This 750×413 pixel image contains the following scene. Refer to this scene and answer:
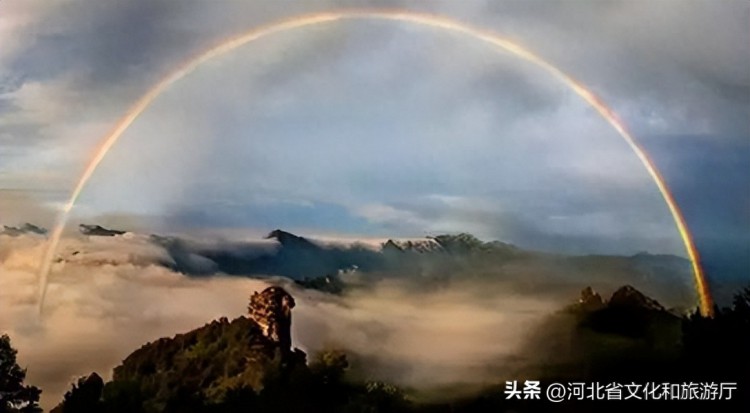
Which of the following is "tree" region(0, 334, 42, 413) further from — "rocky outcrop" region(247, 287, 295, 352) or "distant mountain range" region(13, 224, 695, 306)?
"rocky outcrop" region(247, 287, 295, 352)

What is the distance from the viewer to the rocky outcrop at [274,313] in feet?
5.67

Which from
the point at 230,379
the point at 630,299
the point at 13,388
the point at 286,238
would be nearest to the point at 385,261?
the point at 286,238

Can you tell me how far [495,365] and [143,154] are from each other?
2.75 feet

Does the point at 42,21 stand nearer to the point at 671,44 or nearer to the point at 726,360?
the point at 671,44

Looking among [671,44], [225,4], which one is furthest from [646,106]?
[225,4]

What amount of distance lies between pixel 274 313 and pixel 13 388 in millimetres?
544

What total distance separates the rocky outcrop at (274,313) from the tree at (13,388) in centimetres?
46

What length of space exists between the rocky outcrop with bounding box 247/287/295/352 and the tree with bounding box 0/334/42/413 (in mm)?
461

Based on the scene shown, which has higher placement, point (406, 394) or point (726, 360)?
point (726, 360)

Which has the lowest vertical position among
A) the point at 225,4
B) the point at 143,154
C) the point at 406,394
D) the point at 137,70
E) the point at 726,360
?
the point at 406,394

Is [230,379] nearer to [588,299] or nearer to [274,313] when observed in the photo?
[274,313]

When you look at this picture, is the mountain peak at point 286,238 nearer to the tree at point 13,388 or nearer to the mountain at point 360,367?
the mountain at point 360,367

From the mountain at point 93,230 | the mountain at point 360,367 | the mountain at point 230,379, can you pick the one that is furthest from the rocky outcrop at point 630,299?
the mountain at point 93,230

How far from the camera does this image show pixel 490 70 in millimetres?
1781
